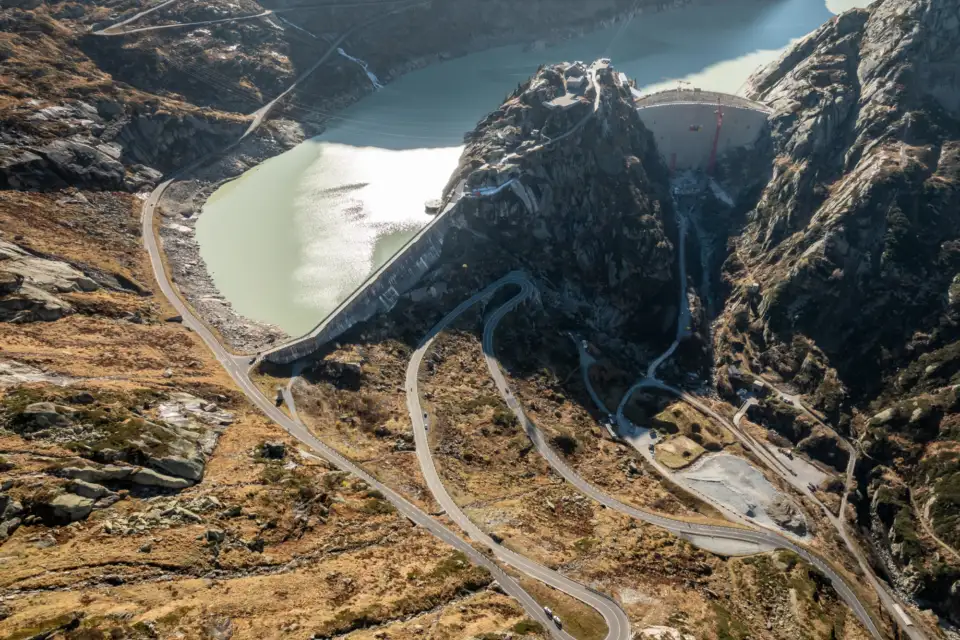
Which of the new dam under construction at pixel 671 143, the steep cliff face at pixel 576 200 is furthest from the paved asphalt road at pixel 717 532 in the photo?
the steep cliff face at pixel 576 200

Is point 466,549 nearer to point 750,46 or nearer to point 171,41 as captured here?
point 171,41

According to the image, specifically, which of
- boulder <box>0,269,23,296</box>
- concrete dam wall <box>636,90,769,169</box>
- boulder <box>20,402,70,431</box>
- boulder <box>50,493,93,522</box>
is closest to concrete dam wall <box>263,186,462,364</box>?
boulder <box>20,402,70,431</box>

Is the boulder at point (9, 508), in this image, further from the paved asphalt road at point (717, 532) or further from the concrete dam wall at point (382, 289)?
the paved asphalt road at point (717, 532)

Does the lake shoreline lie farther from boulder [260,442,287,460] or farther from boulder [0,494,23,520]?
boulder [0,494,23,520]

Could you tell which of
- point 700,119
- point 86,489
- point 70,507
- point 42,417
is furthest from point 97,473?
point 700,119

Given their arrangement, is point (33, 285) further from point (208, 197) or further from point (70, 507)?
point (208, 197)
